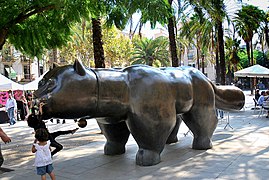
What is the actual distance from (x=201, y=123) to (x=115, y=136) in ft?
6.43

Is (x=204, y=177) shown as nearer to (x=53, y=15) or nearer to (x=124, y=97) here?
(x=124, y=97)

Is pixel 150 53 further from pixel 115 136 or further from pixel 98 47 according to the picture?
pixel 115 136

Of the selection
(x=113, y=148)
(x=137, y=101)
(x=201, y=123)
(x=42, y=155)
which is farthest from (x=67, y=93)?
(x=201, y=123)

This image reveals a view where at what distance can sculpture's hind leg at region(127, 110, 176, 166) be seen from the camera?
5.89m

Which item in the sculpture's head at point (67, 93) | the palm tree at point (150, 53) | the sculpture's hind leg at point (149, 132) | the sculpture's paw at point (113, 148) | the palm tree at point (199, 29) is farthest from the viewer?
the palm tree at point (150, 53)

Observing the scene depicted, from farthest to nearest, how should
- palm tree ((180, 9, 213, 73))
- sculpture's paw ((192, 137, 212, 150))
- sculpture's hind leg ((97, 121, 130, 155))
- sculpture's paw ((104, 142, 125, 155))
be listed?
palm tree ((180, 9, 213, 73)) < sculpture's paw ((192, 137, 212, 150)) < sculpture's paw ((104, 142, 125, 155)) < sculpture's hind leg ((97, 121, 130, 155))

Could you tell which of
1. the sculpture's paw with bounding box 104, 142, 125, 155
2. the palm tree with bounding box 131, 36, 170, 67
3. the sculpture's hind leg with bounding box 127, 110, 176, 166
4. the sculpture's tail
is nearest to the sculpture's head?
the sculpture's hind leg with bounding box 127, 110, 176, 166

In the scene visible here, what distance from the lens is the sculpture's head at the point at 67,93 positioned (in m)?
5.18

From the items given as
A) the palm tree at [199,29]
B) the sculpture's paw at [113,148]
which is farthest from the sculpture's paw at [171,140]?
the palm tree at [199,29]

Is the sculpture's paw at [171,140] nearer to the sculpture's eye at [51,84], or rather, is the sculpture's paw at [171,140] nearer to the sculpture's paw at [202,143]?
the sculpture's paw at [202,143]

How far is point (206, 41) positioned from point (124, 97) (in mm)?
21174

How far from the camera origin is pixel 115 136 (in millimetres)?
7004

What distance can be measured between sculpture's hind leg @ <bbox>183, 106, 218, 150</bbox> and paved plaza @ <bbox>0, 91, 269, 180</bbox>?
0.22 m

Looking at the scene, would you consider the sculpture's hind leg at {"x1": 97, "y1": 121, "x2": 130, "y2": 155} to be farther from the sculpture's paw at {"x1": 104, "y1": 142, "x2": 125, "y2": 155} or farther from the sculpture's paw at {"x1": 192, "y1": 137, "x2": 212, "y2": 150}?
the sculpture's paw at {"x1": 192, "y1": 137, "x2": 212, "y2": 150}
